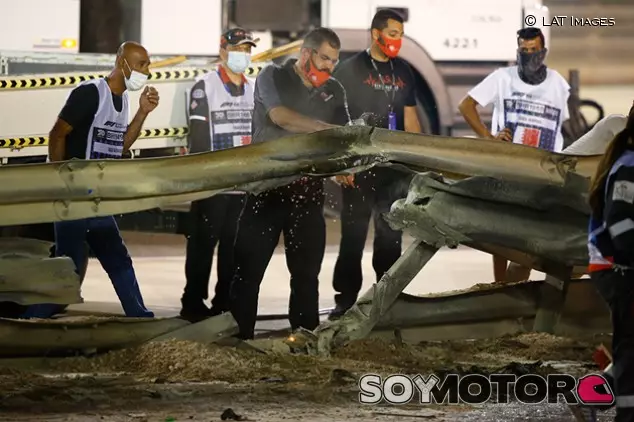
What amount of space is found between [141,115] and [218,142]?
58 centimetres

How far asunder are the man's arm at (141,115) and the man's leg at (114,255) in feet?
2.74

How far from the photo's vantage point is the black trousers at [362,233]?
800 cm

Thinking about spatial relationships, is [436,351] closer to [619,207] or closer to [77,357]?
[77,357]

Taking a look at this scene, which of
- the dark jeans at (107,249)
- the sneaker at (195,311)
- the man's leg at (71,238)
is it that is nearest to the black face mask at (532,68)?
the sneaker at (195,311)

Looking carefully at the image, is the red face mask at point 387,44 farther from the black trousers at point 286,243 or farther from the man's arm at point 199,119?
the black trousers at point 286,243

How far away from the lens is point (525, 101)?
28.1 feet

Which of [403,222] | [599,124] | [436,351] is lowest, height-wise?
[436,351]

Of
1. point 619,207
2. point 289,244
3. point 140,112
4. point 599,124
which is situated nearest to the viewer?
point 619,207

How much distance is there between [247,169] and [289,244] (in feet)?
4.89

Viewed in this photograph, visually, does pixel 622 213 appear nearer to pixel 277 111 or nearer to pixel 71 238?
pixel 277 111

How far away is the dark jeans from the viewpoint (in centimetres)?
721

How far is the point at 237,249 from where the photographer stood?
7.12 metres

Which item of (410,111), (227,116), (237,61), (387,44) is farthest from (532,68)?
(227,116)

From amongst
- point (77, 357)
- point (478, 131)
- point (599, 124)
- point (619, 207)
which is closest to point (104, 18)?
point (478, 131)
